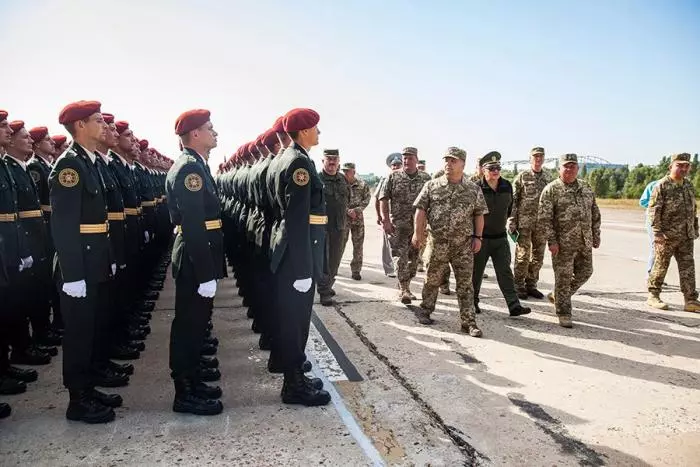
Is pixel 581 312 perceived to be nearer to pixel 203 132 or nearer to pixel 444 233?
pixel 444 233

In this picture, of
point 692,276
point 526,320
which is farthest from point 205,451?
point 692,276

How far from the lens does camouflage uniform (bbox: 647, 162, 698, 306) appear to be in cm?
624

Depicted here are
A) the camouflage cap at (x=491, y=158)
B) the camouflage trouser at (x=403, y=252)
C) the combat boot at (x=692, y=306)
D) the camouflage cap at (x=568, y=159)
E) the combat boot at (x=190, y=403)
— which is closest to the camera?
the combat boot at (x=190, y=403)

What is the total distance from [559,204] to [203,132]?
4090 mm

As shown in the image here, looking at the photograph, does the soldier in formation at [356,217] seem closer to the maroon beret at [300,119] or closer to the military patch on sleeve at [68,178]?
the maroon beret at [300,119]

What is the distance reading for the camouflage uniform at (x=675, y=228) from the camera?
6.24 m

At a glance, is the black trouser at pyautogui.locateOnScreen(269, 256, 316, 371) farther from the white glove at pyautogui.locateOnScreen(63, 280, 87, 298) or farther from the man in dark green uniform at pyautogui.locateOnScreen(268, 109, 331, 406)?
the white glove at pyautogui.locateOnScreen(63, 280, 87, 298)

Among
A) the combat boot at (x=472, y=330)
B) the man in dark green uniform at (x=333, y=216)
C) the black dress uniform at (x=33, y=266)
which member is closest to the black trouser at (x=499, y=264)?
the combat boot at (x=472, y=330)

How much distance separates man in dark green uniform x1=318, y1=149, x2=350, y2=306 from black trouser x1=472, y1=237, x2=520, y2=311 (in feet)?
6.07

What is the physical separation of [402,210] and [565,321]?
2.48m

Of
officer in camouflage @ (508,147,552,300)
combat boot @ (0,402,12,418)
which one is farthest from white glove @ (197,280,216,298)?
officer in camouflage @ (508,147,552,300)

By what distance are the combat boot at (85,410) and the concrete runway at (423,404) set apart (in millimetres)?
53

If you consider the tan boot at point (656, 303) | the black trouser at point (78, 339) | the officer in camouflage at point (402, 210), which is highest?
the officer in camouflage at point (402, 210)

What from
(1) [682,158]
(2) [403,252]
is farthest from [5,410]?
(1) [682,158]
